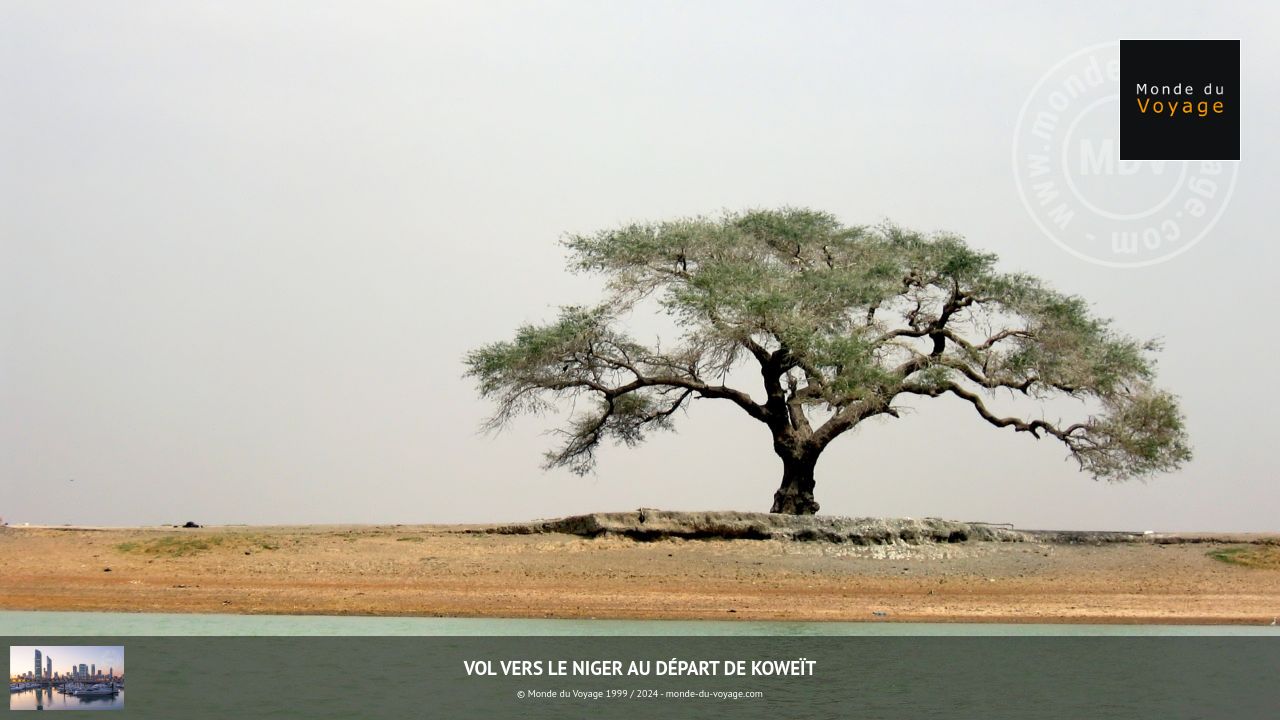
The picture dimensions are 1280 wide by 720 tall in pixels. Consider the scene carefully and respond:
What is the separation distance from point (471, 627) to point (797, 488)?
39.1ft

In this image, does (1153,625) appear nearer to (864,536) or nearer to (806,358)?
(864,536)

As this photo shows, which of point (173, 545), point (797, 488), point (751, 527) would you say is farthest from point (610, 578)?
point (173, 545)

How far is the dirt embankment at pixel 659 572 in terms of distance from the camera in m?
21.6

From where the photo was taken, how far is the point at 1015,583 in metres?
24.2

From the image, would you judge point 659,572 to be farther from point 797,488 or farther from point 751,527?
point 797,488

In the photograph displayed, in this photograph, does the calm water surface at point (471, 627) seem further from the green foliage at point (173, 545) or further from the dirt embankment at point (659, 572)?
the green foliage at point (173, 545)

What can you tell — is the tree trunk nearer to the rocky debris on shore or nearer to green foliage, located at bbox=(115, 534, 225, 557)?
the rocky debris on shore

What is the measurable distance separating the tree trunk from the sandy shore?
3.53 metres
